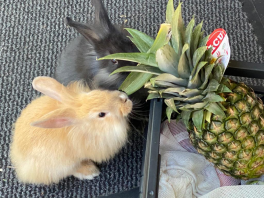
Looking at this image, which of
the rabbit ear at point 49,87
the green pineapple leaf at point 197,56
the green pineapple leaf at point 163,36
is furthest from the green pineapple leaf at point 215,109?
the rabbit ear at point 49,87

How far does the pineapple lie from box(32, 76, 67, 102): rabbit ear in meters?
0.21

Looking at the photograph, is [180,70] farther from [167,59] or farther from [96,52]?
[96,52]

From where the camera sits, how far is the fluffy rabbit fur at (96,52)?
93 centimetres

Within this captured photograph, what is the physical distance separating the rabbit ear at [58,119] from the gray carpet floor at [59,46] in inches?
15.1

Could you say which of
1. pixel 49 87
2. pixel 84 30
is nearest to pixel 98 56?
pixel 84 30

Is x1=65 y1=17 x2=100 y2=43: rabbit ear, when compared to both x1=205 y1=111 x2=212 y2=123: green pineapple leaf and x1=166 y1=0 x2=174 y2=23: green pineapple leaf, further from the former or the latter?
x1=205 y1=111 x2=212 y2=123: green pineapple leaf

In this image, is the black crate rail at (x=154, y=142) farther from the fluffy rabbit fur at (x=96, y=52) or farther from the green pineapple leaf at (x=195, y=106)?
the fluffy rabbit fur at (x=96, y=52)

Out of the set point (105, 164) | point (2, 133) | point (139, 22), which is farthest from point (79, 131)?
point (139, 22)

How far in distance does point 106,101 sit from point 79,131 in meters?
0.14

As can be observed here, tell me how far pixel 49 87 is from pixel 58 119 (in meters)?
0.10

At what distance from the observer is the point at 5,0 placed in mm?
1444

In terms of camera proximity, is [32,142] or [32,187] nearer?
[32,142]

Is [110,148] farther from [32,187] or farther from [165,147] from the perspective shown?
Answer: [32,187]

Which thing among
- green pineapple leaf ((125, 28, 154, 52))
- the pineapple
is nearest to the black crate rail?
the pineapple
